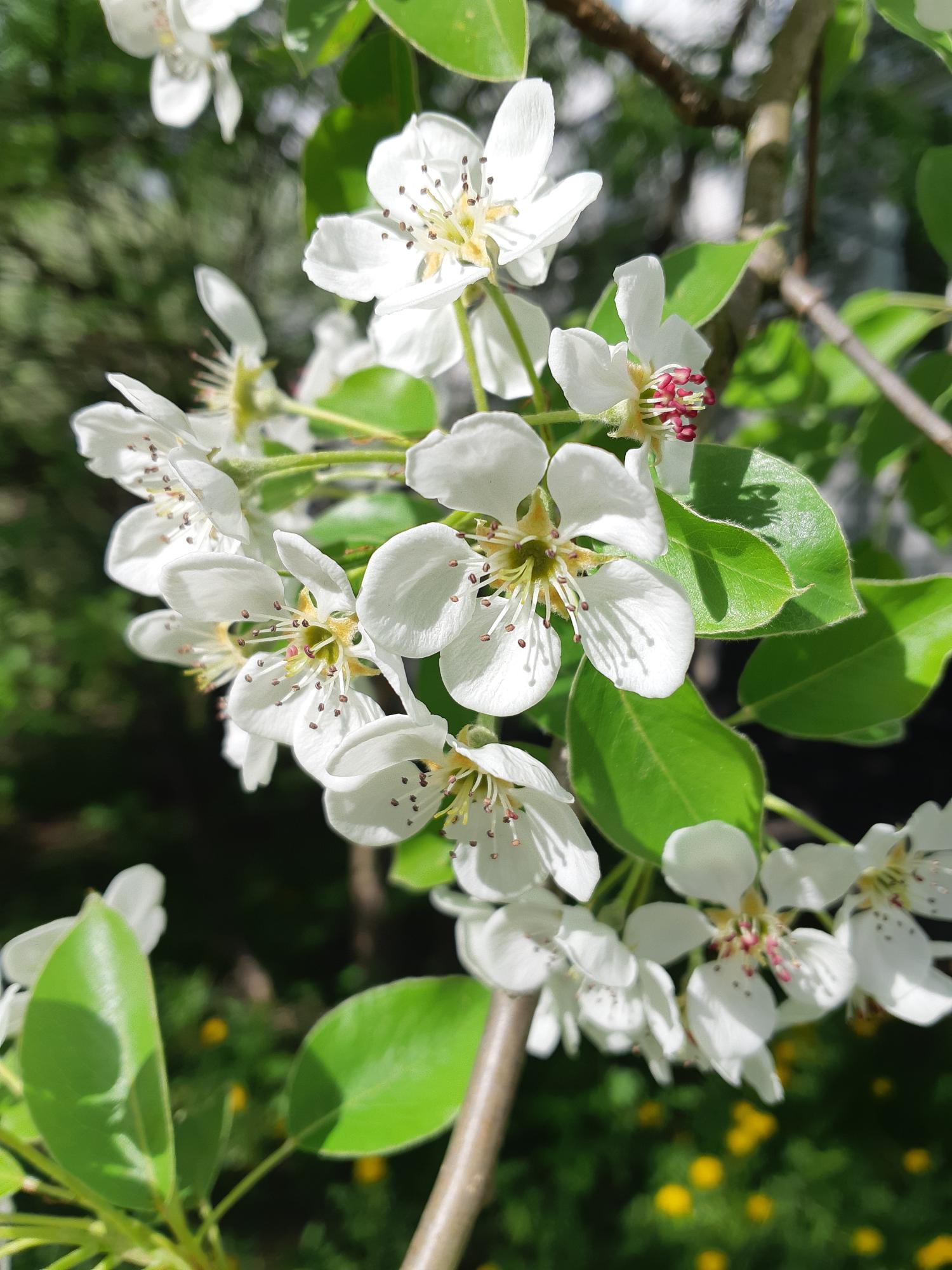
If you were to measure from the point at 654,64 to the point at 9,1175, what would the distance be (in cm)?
114

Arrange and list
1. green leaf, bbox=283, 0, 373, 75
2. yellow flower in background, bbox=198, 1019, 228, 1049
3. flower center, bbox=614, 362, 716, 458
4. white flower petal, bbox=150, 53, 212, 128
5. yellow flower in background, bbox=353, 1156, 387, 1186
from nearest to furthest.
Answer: flower center, bbox=614, 362, 716, 458, green leaf, bbox=283, 0, 373, 75, white flower petal, bbox=150, 53, 212, 128, yellow flower in background, bbox=353, 1156, 387, 1186, yellow flower in background, bbox=198, 1019, 228, 1049

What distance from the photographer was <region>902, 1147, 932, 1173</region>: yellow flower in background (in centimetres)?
203

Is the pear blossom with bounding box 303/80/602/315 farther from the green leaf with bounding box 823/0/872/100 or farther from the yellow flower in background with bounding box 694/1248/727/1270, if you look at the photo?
the yellow flower in background with bounding box 694/1248/727/1270

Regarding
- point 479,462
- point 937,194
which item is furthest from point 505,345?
point 937,194

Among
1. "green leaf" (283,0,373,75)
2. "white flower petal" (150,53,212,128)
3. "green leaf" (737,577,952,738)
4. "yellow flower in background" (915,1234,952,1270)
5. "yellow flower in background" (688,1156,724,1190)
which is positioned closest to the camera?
"green leaf" (737,577,952,738)

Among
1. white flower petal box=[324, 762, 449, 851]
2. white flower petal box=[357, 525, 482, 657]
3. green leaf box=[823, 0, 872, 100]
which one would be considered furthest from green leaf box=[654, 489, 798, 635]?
green leaf box=[823, 0, 872, 100]

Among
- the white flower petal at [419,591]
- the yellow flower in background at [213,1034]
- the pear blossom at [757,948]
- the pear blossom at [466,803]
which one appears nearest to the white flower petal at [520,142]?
the white flower petal at [419,591]

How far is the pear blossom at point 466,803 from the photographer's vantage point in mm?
562

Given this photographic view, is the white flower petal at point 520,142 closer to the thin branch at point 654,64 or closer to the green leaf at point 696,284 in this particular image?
the green leaf at point 696,284

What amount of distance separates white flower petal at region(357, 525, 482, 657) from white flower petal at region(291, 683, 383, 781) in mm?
108

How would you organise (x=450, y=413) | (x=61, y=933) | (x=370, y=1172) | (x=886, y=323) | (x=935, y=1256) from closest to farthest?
(x=61, y=933), (x=886, y=323), (x=935, y=1256), (x=370, y=1172), (x=450, y=413)

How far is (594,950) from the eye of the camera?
68 centimetres

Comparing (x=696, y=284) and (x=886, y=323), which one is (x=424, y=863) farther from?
(x=886, y=323)

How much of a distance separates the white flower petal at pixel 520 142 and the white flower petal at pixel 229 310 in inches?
14.4
